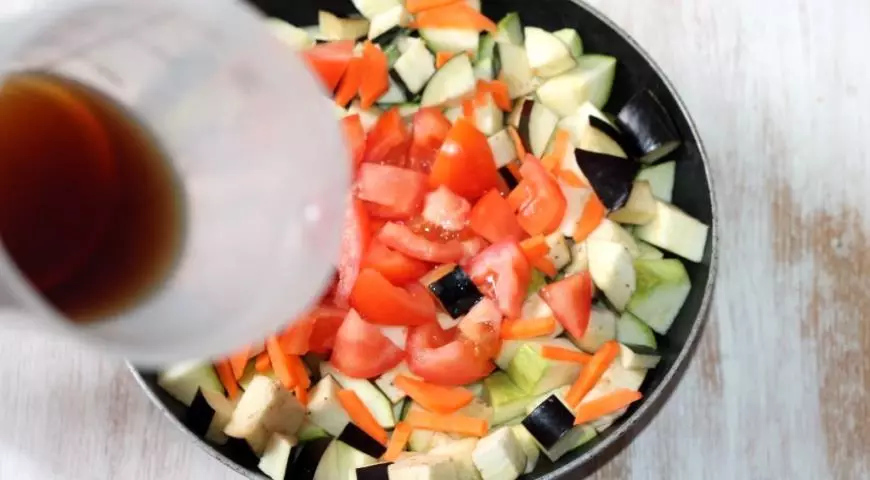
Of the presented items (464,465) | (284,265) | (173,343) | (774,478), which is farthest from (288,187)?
(774,478)

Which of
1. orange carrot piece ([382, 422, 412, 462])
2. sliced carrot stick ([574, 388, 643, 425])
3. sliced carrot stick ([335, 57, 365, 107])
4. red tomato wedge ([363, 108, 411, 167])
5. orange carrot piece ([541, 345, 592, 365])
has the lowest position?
orange carrot piece ([382, 422, 412, 462])

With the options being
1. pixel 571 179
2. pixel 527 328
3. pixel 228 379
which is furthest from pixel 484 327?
pixel 228 379

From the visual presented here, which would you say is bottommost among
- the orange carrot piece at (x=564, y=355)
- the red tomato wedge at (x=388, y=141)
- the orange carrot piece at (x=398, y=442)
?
the orange carrot piece at (x=398, y=442)

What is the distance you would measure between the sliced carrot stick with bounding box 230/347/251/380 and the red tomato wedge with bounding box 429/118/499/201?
0.38 meters

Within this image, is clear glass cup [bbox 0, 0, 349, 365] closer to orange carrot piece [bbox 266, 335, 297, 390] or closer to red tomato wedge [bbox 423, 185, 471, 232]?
orange carrot piece [bbox 266, 335, 297, 390]

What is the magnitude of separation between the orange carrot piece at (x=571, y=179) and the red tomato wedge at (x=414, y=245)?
0.20 meters

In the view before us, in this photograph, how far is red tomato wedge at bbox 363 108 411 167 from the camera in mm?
1332

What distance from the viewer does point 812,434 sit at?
1.35m

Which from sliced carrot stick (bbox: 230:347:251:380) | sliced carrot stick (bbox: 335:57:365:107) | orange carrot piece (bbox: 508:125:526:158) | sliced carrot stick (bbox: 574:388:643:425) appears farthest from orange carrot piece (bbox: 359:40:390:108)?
sliced carrot stick (bbox: 574:388:643:425)

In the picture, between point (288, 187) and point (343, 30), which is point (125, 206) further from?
point (343, 30)

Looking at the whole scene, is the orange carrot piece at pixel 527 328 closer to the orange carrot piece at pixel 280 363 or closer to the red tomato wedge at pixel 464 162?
the red tomato wedge at pixel 464 162

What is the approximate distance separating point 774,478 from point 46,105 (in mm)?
1148

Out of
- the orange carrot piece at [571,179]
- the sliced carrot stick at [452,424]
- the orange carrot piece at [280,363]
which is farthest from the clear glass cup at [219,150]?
the orange carrot piece at [571,179]

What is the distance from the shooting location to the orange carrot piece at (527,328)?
1.23 m
